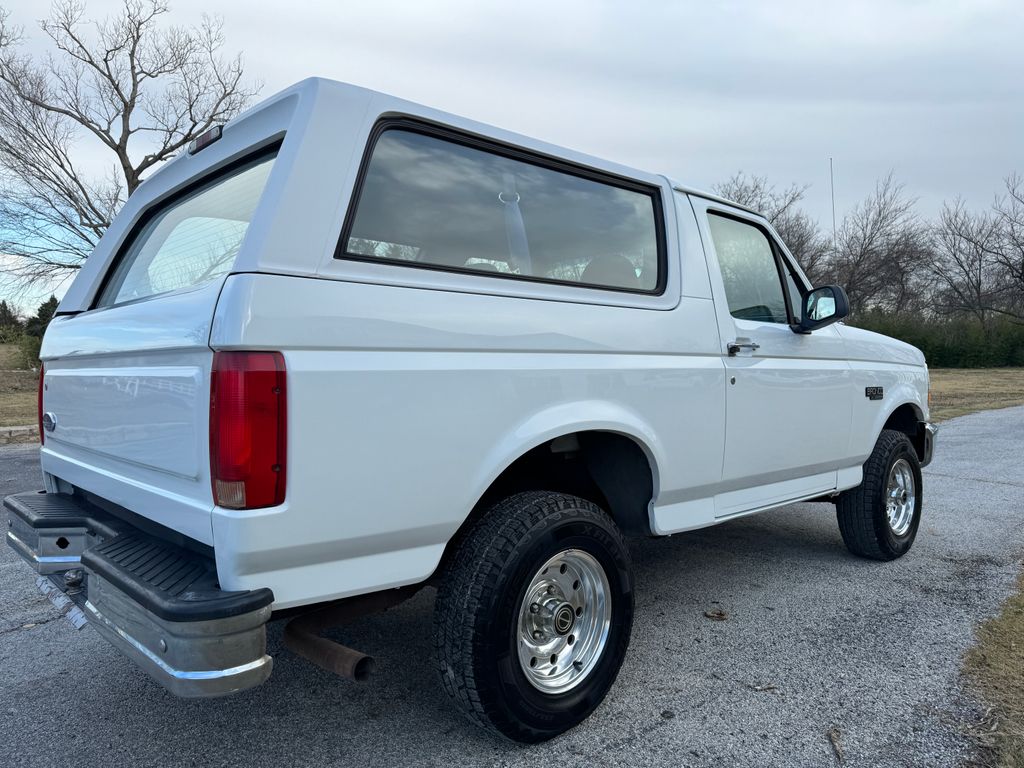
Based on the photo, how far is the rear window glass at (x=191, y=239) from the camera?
253cm

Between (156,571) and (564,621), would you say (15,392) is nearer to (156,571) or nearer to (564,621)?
(156,571)

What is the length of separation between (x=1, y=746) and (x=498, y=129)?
2789mm

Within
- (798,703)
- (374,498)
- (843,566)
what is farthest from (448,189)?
(843,566)

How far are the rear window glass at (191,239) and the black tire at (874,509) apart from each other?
150 inches

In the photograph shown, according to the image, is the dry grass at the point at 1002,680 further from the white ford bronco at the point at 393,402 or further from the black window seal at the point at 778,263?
the black window seal at the point at 778,263

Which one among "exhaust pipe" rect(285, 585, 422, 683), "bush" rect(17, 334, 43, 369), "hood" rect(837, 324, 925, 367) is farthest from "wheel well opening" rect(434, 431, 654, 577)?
"bush" rect(17, 334, 43, 369)

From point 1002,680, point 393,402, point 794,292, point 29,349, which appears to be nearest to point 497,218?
point 393,402

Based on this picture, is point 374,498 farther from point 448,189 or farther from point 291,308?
point 448,189

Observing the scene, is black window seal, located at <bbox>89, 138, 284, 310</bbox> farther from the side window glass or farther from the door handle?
the side window glass

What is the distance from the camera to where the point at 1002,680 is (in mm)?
2979

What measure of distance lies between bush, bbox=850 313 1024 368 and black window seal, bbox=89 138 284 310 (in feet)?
112

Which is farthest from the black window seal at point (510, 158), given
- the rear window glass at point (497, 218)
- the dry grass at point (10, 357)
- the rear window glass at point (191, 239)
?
the dry grass at point (10, 357)

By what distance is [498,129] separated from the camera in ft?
8.99

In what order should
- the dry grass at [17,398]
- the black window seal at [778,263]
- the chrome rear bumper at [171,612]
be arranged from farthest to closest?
the dry grass at [17,398]
the black window seal at [778,263]
the chrome rear bumper at [171,612]
